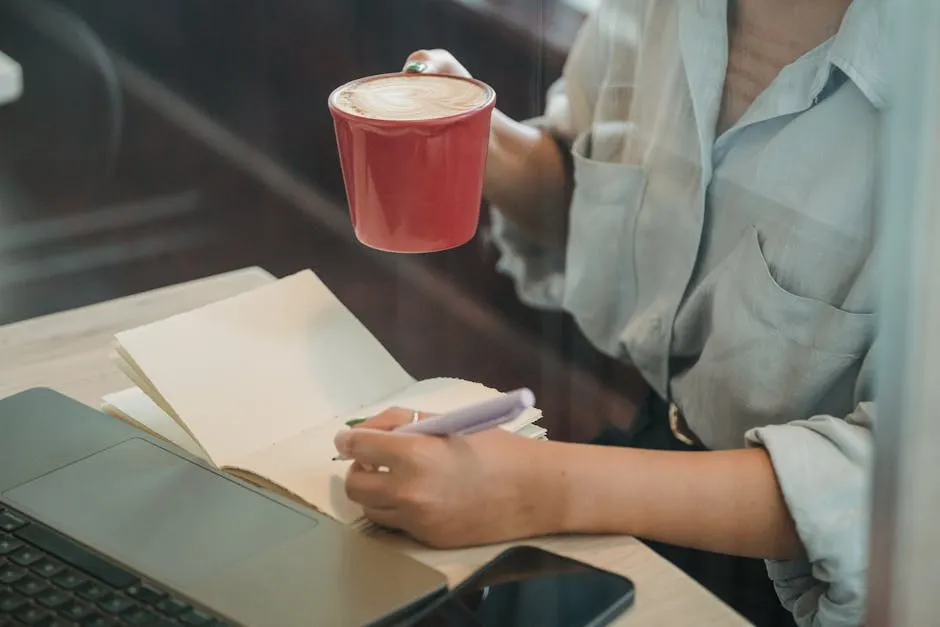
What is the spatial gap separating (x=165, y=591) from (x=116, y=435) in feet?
0.63

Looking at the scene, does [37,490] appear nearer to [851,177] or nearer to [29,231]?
[851,177]

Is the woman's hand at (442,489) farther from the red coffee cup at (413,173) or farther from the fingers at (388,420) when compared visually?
the red coffee cup at (413,173)

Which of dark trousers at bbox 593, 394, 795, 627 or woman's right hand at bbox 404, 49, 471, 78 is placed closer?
dark trousers at bbox 593, 394, 795, 627

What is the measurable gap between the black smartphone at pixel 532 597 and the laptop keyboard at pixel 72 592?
13 centimetres

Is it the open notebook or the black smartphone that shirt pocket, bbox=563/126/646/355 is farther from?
the black smartphone

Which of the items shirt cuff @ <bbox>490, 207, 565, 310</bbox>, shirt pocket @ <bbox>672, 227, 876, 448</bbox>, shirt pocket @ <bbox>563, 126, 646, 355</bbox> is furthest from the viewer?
shirt cuff @ <bbox>490, 207, 565, 310</bbox>

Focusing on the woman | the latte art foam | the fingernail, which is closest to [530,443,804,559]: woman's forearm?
the woman

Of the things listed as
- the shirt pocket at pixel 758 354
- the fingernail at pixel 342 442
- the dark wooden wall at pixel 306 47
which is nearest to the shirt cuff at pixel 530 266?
the dark wooden wall at pixel 306 47

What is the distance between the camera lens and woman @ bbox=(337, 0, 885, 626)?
72 cm

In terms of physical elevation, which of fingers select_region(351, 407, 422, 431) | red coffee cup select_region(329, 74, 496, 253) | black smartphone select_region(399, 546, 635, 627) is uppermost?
red coffee cup select_region(329, 74, 496, 253)

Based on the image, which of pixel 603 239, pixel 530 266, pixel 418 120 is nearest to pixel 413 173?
pixel 418 120

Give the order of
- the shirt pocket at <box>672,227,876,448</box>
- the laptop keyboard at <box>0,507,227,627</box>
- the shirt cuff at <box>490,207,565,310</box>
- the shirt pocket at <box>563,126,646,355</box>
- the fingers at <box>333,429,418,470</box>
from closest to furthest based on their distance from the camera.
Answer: the laptop keyboard at <box>0,507,227,627</box> → the fingers at <box>333,429,418,470</box> → the shirt pocket at <box>672,227,876,448</box> → the shirt pocket at <box>563,126,646,355</box> → the shirt cuff at <box>490,207,565,310</box>

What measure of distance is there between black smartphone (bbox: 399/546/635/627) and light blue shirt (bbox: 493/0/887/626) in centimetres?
13

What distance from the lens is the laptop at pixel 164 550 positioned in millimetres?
625
